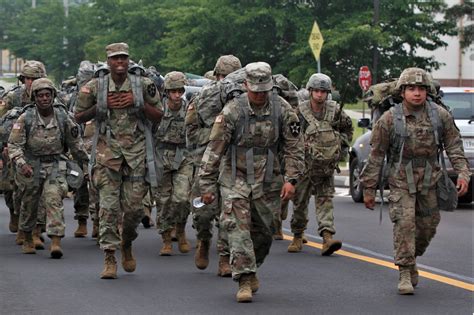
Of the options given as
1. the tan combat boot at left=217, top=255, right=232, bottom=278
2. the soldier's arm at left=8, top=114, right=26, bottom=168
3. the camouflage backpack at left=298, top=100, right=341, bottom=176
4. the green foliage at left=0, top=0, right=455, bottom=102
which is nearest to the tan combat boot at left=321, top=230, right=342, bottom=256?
the camouflage backpack at left=298, top=100, right=341, bottom=176

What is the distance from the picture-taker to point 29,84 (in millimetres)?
15312

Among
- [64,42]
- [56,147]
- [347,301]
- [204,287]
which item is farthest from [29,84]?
[64,42]

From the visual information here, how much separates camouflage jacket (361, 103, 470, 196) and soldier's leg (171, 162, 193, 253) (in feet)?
12.2

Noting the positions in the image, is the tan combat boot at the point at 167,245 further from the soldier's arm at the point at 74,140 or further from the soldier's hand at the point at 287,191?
the soldier's hand at the point at 287,191

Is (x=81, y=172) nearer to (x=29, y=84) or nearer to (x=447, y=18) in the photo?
(x=29, y=84)

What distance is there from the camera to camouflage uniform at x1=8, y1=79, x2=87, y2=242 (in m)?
14.2

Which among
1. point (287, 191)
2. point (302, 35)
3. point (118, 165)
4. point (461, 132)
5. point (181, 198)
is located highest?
point (302, 35)

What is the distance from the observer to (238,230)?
428 inches

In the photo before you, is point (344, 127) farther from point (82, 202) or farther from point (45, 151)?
point (82, 202)

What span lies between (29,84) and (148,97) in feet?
10.9

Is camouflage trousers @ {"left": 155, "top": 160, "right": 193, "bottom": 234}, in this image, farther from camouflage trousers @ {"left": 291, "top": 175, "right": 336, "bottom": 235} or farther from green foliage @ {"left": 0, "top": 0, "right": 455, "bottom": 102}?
green foliage @ {"left": 0, "top": 0, "right": 455, "bottom": 102}

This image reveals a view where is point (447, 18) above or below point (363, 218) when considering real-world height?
above

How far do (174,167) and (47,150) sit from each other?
1.41 m

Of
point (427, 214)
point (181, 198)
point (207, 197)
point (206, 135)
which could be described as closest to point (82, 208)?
point (181, 198)
